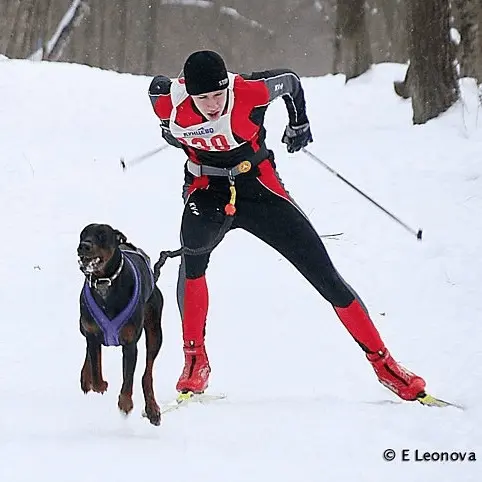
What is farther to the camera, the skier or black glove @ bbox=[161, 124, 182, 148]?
black glove @ bbox=[161, 124, 182, 148]

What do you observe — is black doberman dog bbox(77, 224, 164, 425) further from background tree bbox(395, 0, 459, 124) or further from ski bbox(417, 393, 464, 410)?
background tree bbox(395, 0, 459, 124)

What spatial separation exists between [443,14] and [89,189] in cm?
419

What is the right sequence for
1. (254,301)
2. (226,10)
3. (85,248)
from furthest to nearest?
(226,10) → (254,301) → (85,248)

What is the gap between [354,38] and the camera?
14047 millimetres

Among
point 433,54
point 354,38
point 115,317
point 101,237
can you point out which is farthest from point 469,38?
point 115,317

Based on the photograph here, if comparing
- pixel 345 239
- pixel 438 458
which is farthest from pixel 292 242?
pixel 345 239

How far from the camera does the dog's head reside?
3.82 m

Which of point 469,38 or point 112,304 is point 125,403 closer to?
point 112,304

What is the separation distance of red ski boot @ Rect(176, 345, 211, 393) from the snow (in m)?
0.15

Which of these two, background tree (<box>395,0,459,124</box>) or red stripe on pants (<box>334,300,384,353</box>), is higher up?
background tree (<box>395,0,459,124</box>)

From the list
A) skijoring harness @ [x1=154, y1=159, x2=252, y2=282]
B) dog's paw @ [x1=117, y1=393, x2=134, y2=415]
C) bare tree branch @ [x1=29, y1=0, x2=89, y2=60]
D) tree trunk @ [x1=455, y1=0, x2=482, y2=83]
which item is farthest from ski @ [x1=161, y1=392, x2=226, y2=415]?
bare tree branch @ [x1=29, y1=0, x2=89, y2=60]

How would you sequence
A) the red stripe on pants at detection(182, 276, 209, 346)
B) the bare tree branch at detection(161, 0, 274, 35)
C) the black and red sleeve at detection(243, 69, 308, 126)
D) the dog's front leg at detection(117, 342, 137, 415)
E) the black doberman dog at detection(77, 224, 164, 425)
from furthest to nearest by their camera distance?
1. the bare tree branch at detection(161, 0, 274, 35)
2. the red stripe on pants at detection(182, 276, 209, 346)
3. the black and red sleeve at detection(243, 69, 308, 126)
4. the dog's front leg at detection(117, 342, 137, 415)
5. the black doberman dog at detection(77, 224, 164, 425)

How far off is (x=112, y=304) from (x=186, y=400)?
0.74 meters

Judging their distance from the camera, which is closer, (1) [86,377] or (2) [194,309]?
(1) [86,377]
